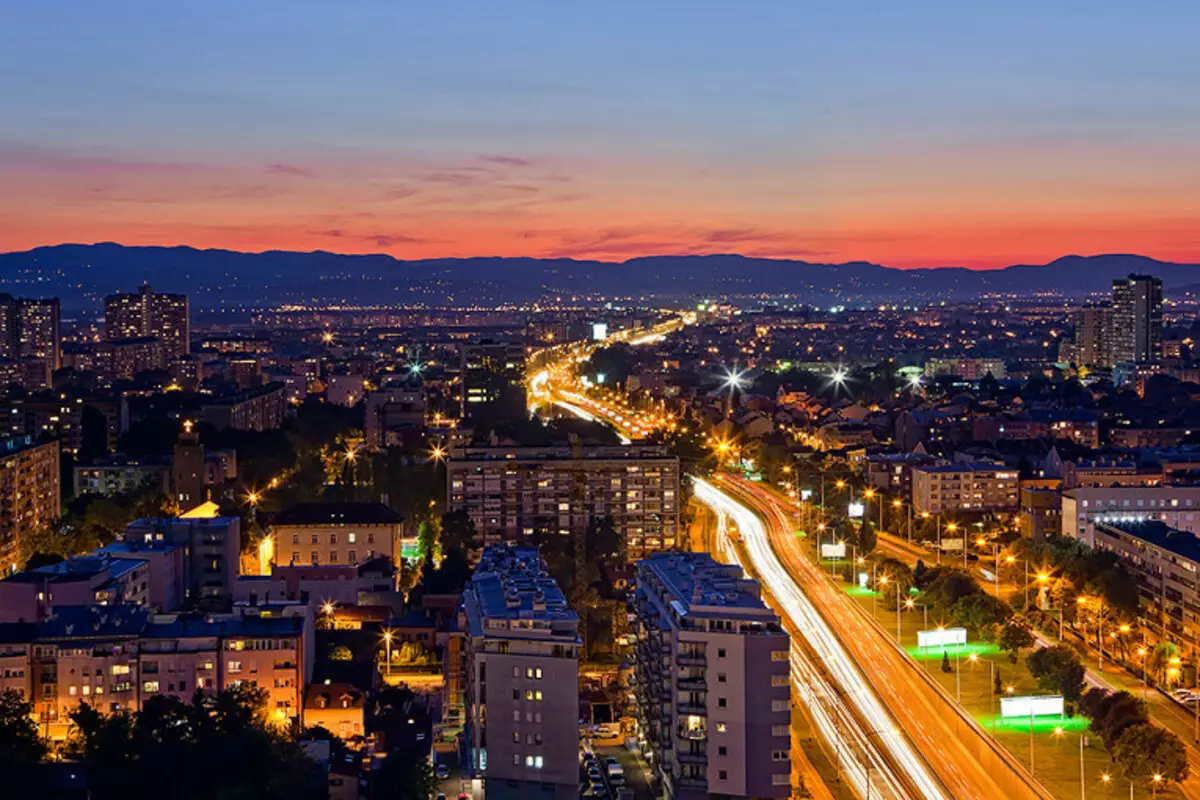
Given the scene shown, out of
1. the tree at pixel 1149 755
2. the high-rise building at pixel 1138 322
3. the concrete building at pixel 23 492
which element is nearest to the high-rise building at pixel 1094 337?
the high-rise building at pixel 1138 322

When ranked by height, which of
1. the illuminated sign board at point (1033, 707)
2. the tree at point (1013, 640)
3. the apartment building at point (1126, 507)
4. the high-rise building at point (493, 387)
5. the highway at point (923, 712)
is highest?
the high-rise building at point (493, 387)

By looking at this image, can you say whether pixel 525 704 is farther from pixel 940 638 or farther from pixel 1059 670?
pixel 940 638

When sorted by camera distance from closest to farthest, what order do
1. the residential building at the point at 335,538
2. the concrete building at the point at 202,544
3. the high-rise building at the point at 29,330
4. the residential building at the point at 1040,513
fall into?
the concrete building at the point at 202,544
the residential building at the point at 335,538
the residential building at the point at 1040,513
the high-rise building at the point at 29,330

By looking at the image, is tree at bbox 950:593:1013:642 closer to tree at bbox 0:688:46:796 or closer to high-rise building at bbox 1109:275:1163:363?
tree at bbox 0:688:46:796

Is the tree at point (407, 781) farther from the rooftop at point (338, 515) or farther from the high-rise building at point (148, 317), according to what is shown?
the high-rise building at point (148, 317)

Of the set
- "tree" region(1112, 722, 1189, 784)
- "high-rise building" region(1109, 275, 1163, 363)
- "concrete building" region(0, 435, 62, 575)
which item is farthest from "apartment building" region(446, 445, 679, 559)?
"high-rise building" region(1109, 275, 1163, 363)

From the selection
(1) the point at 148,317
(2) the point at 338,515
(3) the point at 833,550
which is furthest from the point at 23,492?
(1) the point at 148,317

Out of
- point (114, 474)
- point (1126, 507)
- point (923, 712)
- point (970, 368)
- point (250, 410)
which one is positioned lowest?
point (923, 712)
